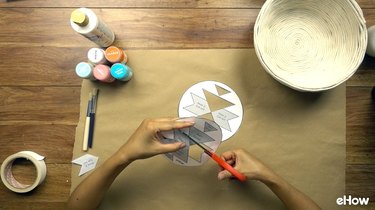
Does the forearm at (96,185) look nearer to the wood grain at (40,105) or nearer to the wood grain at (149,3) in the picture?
the wood grain at (40,105)

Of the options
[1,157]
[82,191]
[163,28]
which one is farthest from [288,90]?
[1,157]

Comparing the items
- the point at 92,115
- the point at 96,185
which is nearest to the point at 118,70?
the point at 92,115

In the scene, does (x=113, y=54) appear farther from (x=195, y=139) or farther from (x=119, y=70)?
(x=195, y=139)

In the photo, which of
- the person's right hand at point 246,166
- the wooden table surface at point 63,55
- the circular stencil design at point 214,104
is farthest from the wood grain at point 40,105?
the person's right hand at point 246,166

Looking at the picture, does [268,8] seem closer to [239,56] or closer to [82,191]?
[239,56]

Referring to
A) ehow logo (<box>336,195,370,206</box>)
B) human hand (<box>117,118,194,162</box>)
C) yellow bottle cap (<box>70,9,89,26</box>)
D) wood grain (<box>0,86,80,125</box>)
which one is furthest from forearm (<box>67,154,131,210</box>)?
ehow logo (<box>336,195,370,206</box>)

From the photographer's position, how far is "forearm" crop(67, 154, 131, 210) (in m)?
0.67

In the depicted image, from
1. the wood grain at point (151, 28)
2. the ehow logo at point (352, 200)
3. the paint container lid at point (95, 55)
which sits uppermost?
the wood grain at point (151, 28)

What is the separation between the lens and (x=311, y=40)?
725mm

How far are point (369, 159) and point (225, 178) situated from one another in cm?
31

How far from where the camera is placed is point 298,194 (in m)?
0.69

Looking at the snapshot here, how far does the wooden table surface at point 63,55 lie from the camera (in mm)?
765

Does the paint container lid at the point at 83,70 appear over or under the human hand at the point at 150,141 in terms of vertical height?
over

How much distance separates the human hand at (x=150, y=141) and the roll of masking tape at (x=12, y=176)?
207mm
